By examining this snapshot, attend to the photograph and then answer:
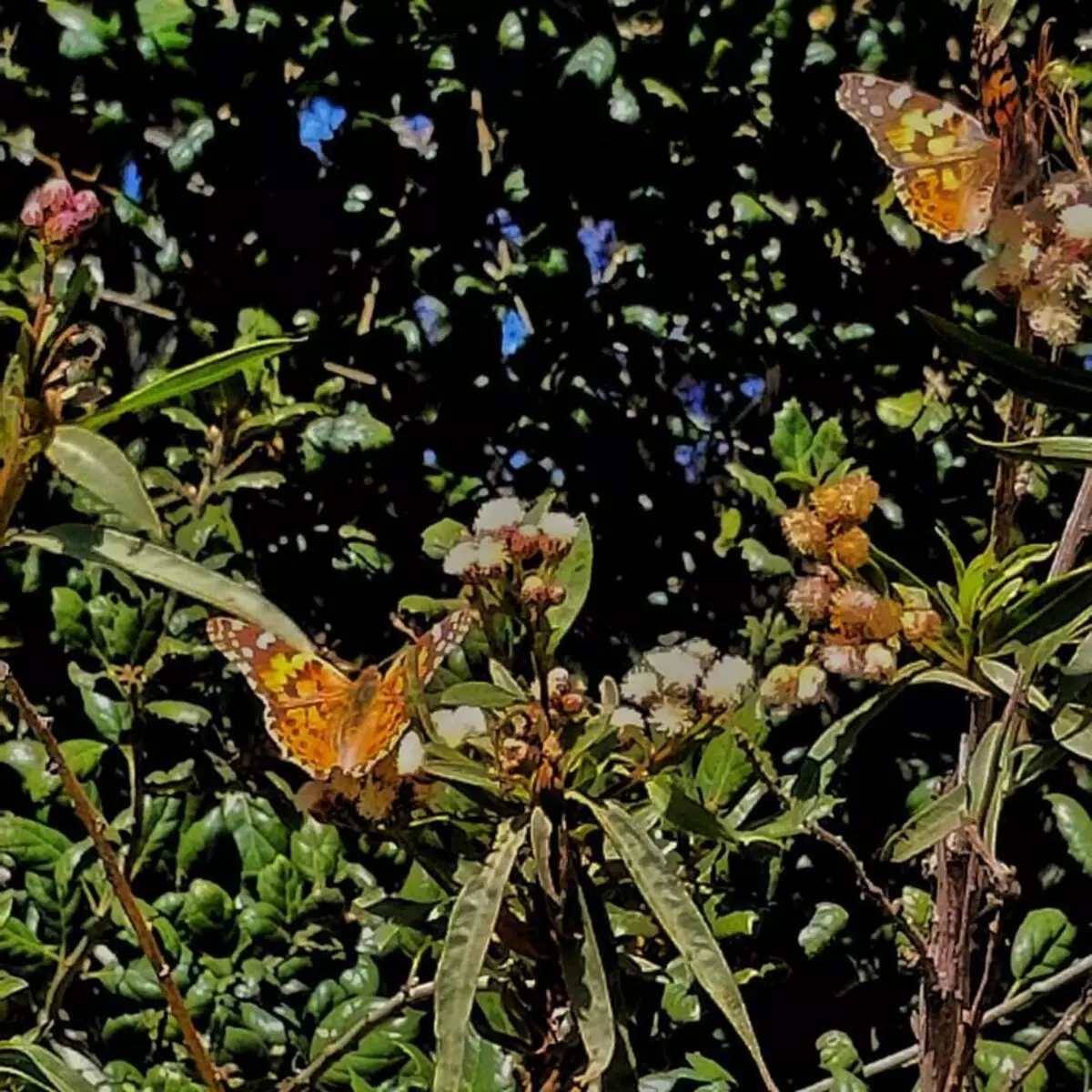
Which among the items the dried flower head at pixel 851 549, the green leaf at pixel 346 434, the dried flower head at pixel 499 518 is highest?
the dried flower head at pixel 499 518

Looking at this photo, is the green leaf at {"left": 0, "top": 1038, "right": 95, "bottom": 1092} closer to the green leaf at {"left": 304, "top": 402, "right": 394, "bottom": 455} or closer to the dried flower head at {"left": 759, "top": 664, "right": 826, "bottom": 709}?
the dried flower head at {"left": 759, "top": 664, "right": 826, "bottom": 709}

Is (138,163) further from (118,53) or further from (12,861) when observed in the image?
(12,861)

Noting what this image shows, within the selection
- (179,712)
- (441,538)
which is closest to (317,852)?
(179,712)

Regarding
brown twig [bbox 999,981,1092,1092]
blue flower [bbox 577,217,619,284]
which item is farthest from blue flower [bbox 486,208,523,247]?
brown twig [bbox 999,981,1092,1092]

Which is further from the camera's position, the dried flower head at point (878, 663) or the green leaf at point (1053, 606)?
the dried flower head at point (878, 663)

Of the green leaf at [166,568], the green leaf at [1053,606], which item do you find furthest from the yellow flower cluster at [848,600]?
the green leaf at [166,568]

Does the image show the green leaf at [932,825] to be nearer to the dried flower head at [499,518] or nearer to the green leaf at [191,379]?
the dried flower head at [499,518]

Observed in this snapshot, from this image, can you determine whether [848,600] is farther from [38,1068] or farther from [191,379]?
[38,1068]
